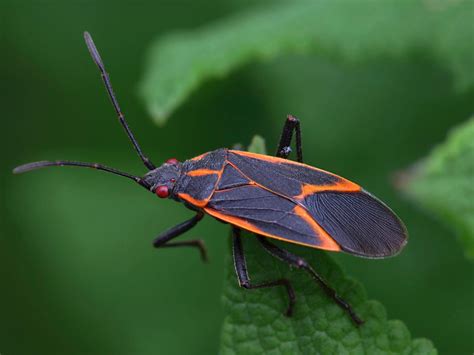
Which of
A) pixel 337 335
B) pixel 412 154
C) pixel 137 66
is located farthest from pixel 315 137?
pixel 337 335

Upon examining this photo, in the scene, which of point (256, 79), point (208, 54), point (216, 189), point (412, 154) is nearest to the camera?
point (216, 189)

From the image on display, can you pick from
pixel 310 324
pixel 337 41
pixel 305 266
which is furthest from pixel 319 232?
pixel 337 41

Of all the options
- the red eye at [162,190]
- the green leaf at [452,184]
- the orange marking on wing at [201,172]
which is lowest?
the green leaf at [452,184]

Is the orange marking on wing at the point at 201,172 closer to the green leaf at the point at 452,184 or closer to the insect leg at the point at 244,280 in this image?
Answer: the insect leg at the point at 244,280

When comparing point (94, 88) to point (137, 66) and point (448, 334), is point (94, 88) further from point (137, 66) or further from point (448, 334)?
point (448, 334)

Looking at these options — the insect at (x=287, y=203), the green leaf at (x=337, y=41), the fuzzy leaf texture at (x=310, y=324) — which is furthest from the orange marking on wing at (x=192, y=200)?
the fuzzy leaf texture at (x=310, y=324)

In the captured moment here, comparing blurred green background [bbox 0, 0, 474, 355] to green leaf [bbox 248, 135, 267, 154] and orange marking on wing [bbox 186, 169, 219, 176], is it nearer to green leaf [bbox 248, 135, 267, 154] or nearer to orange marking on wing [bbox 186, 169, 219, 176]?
orange marking on wing [bbox 186, 169, 219, 176]

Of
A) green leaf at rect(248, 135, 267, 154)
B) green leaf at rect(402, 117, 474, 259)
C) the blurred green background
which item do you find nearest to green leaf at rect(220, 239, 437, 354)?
green leaf at rect(248, 135, 267, 154)
